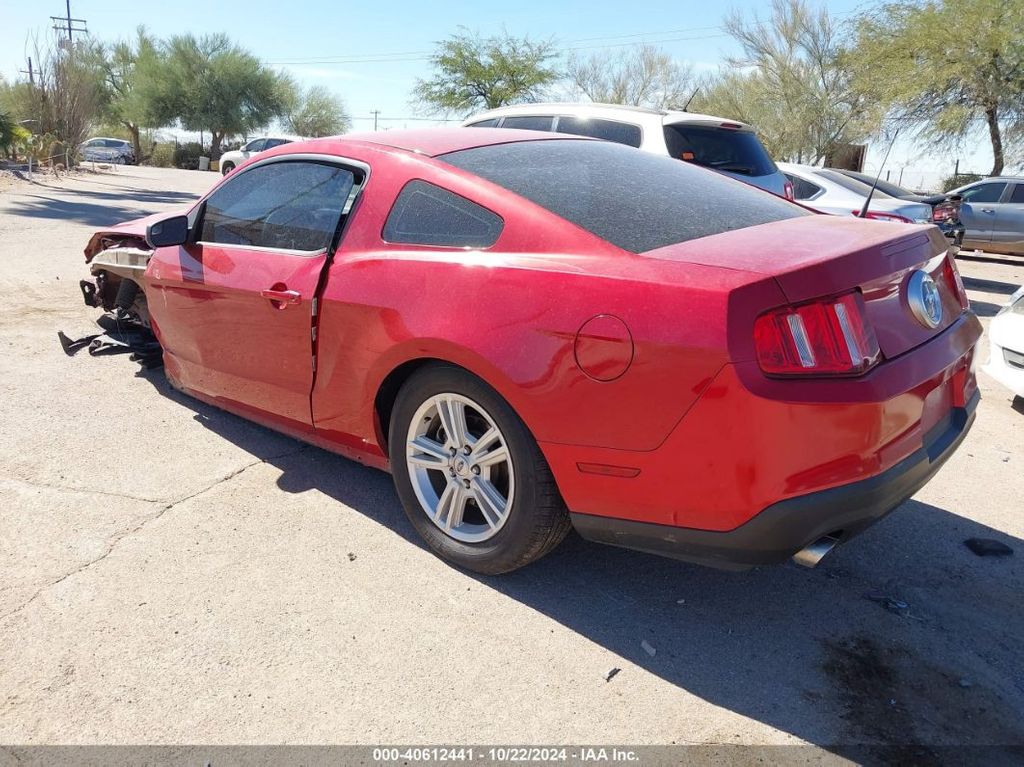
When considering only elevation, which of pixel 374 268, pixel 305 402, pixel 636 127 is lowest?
pixel 305 402

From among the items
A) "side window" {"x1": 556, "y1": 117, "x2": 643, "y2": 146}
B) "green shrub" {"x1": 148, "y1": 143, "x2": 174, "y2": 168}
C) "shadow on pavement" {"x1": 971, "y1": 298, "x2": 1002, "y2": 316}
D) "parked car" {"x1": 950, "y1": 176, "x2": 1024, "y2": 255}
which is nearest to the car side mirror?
"side window" {"x1": 556, "y1": 117, "x2": 643, "y2": 146}

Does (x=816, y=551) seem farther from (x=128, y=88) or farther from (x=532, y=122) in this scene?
(x=128, y=88)

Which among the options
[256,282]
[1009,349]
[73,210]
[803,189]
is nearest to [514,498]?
[256,282]

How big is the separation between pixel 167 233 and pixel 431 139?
1.53m

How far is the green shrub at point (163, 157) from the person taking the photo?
48562 millimetres

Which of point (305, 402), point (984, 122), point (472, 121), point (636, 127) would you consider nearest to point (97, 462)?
point (305, 402)

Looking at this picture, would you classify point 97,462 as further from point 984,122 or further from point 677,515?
point 984,122

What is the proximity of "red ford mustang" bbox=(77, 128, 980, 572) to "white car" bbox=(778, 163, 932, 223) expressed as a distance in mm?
6962

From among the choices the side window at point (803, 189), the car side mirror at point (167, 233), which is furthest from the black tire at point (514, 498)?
the side window at point (803, 189)

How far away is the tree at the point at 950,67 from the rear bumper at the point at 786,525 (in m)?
25.9

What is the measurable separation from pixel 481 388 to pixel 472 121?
6874mm

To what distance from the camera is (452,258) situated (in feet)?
9.12

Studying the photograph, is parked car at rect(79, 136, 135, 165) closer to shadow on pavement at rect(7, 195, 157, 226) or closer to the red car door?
shadow on pavement at rect(7, 195, 157, 226)

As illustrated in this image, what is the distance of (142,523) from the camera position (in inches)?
130
